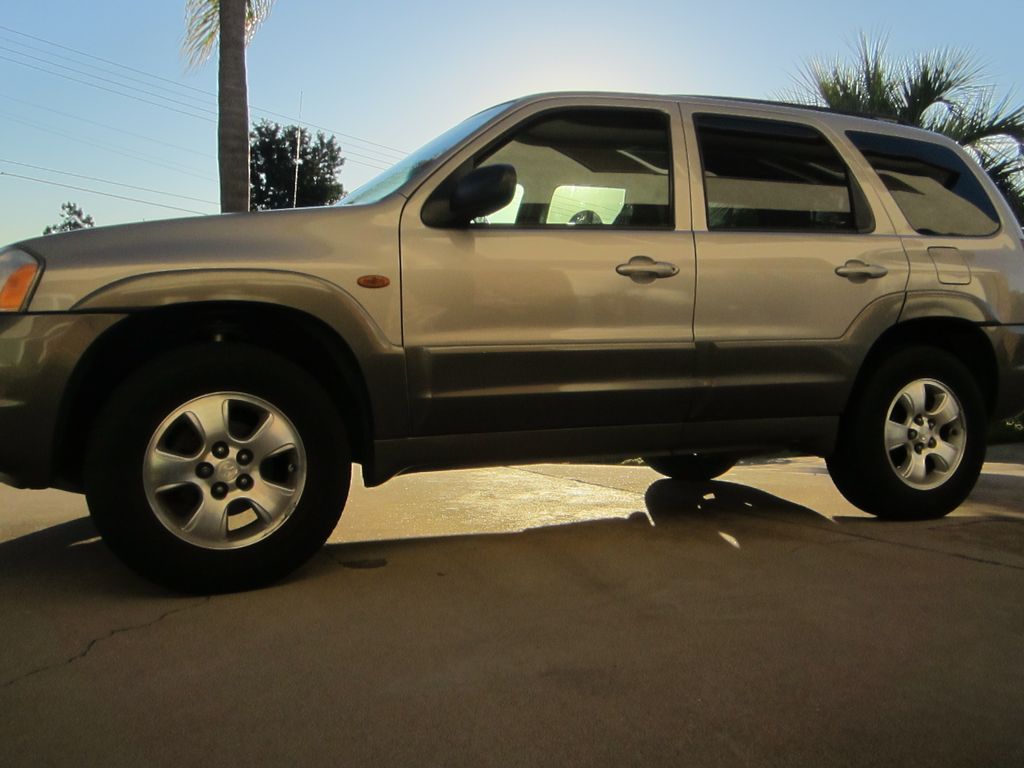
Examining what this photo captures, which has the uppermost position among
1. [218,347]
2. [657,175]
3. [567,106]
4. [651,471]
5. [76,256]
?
[567,106]

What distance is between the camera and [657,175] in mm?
4457

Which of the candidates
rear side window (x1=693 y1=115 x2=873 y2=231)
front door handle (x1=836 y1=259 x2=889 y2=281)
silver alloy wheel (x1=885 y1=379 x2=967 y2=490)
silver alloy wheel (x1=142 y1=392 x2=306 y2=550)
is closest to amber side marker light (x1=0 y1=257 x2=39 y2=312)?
silver alloy wheel (x1=142 y1=392 x2=306 y2=550)

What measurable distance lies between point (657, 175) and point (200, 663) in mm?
2749

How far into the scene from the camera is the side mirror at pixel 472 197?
3775 mm

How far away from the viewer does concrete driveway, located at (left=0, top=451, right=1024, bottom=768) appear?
2.35 metres

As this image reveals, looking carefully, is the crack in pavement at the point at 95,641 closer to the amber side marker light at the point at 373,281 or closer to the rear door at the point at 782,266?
the amber side marker light at the point at 373,281

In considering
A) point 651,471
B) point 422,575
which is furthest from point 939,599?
point 651,471

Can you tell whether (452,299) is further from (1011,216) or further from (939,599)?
(1011,216)

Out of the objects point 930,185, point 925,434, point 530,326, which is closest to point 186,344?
point 530,326

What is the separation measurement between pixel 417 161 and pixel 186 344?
131 centimetres

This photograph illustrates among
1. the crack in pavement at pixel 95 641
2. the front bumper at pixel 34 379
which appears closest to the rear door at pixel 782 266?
the crack in pavement at pixel 95 641

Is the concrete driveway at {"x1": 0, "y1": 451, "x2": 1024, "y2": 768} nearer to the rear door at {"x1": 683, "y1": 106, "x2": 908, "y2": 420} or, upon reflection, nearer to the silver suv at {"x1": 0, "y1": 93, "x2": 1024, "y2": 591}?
the silver suv at {"x1": 0, "y1": 93, "x2": 1024, "y2": 591}

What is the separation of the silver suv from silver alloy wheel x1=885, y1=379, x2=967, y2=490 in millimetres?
13

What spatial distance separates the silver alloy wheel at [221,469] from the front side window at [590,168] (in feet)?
4.12
